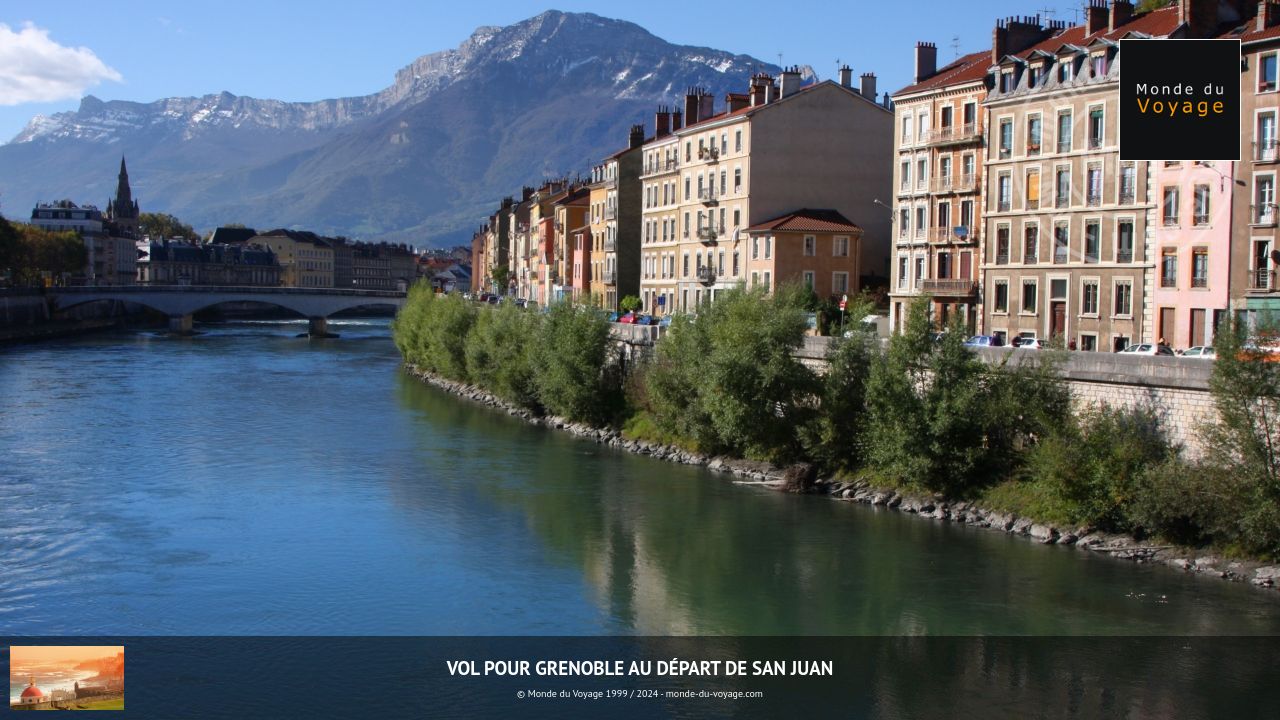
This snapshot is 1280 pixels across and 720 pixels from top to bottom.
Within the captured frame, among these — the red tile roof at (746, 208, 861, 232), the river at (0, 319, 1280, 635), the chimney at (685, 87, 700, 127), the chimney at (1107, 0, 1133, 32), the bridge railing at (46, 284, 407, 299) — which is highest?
the chimney at (685, 87, 700, 127)

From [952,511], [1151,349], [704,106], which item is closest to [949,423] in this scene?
[952,511]

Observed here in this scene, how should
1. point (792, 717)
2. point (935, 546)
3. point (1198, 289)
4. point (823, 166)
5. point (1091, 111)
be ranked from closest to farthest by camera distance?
point (792, 717)
point (935, 546)
point (1198, 289)
point (1091, 111)
point (823, 166)

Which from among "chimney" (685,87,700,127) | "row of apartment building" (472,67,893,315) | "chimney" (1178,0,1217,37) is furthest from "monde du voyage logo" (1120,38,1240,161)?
"chimney" (685,87,700,127)

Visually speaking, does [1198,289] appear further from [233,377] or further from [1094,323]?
[233,377]

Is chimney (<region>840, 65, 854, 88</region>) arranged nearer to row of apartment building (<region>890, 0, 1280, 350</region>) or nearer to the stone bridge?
row of apartment building (<region>890, 0, 1280, 350</region>)

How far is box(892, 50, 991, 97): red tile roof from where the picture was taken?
1831 inches

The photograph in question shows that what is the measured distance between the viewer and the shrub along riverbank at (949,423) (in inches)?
968

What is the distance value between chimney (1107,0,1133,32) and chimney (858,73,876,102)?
1842 cm

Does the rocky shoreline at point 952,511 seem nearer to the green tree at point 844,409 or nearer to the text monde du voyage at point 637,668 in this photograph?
the green tree at point 844,409

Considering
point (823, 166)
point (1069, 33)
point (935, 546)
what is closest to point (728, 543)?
point (935, 546)

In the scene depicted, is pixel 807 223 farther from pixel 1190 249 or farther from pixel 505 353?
pixel 1190 249

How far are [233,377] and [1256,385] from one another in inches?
2028

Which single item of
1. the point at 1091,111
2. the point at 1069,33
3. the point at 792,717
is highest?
the point at 1069,33

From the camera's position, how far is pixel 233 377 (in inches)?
2539
